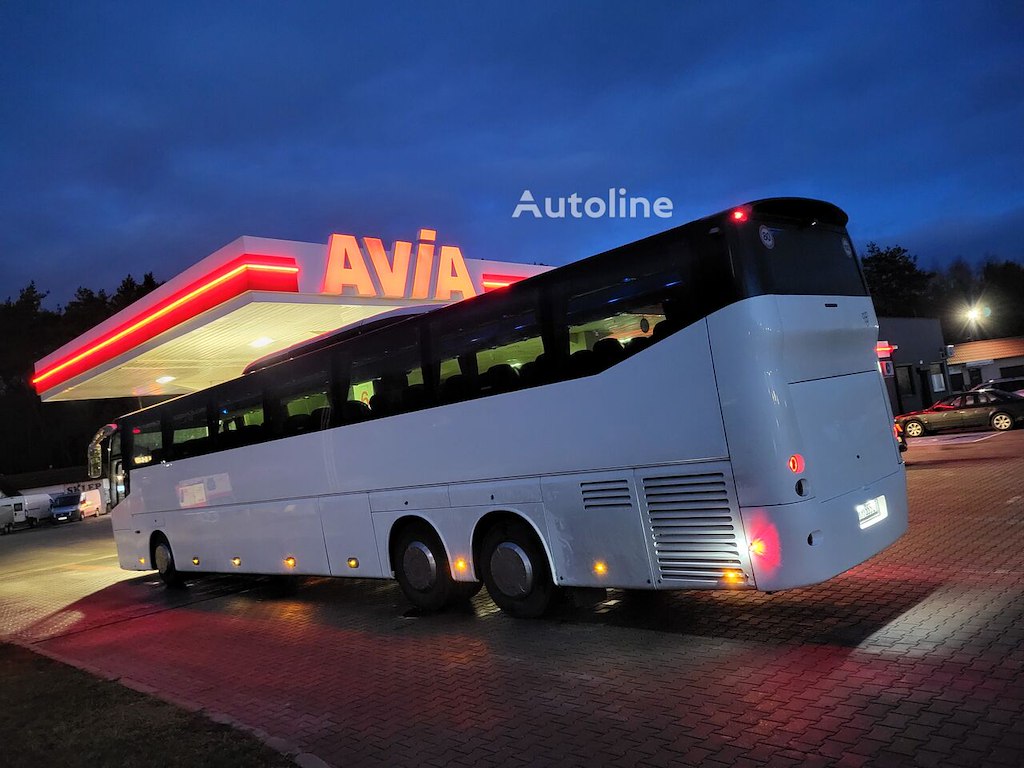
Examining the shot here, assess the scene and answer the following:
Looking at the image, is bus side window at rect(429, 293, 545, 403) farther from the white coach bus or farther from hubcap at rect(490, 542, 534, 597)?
hubcap at rect(490, 542, 534, 597)

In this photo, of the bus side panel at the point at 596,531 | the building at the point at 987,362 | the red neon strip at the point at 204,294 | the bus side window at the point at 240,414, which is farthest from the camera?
the building at the point at 987,362

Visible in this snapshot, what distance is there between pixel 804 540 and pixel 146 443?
12156mm

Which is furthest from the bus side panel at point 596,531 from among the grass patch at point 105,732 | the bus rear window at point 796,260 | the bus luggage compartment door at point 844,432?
the grass patch at point 105,732

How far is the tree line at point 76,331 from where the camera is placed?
60.8 metres

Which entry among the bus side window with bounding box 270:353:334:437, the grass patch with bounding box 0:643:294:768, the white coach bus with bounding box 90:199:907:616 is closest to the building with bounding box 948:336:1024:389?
the white coach bus with bounding box 90:199:907:616

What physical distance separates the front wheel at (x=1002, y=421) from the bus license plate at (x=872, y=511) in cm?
2125

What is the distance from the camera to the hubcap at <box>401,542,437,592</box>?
841 centimetres

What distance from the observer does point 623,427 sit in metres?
6.41

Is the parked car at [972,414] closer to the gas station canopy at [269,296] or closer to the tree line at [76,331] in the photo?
the gas station canopy at [269,296]

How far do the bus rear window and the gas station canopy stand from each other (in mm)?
9296

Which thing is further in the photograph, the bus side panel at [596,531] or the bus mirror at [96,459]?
the bus mirror at [96,459]

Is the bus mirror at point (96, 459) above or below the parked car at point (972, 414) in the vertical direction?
above

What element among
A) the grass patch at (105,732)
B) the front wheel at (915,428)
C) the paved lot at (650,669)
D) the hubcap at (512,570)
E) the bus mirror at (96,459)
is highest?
the bus mirror at (96,459)

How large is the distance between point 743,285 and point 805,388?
99 cm
